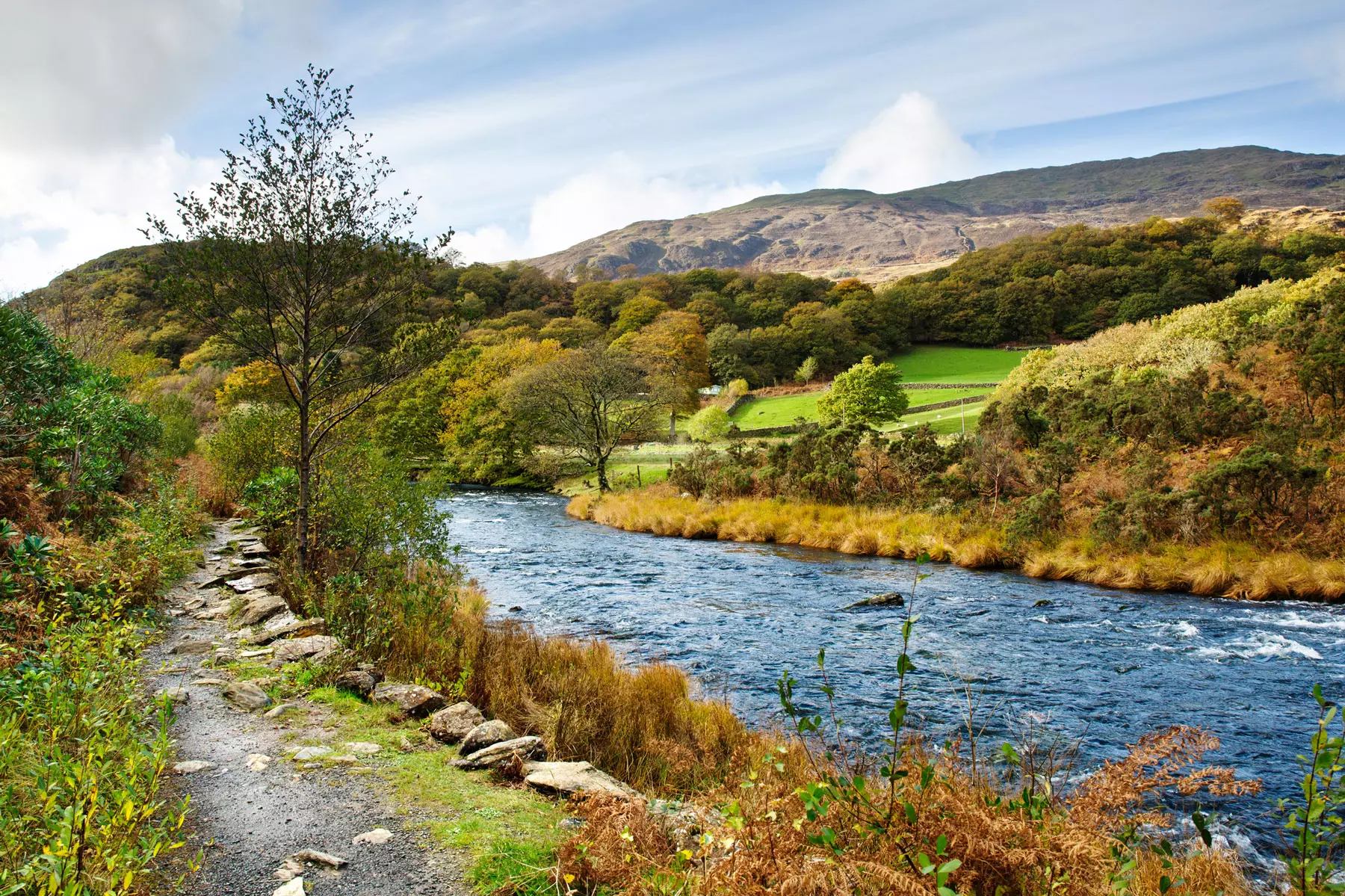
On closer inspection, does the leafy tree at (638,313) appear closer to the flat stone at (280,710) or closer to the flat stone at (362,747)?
the flat stone at (280,710)

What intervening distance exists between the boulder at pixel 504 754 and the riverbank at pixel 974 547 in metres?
11.2

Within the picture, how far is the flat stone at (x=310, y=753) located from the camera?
5.77 metres

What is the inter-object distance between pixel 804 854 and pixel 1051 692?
8.39 m

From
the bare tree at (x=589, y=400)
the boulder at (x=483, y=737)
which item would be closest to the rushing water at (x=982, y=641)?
the boulder at (x=483, y=737)

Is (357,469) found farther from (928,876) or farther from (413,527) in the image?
(928,876)

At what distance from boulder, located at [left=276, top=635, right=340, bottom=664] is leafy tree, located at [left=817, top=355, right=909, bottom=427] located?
3794 centimetres

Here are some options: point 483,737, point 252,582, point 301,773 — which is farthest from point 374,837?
point 252,582

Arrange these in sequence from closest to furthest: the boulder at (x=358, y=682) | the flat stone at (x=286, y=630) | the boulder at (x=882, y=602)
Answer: the boulder at (x=358, y=682) < the flat stone at (x=286, y=630) < the boulder at (x=882, y=602)

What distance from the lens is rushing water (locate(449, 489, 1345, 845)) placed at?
9.41 m

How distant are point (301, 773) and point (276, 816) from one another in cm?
71

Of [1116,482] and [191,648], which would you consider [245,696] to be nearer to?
[191,648]

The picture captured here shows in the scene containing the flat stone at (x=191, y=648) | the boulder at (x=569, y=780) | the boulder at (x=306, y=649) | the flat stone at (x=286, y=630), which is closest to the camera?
the boulder at (x=569, y=780)

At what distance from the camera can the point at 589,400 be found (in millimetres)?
43219

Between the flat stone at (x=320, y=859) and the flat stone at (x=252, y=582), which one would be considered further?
the flat stone at (x=252, y=582)
